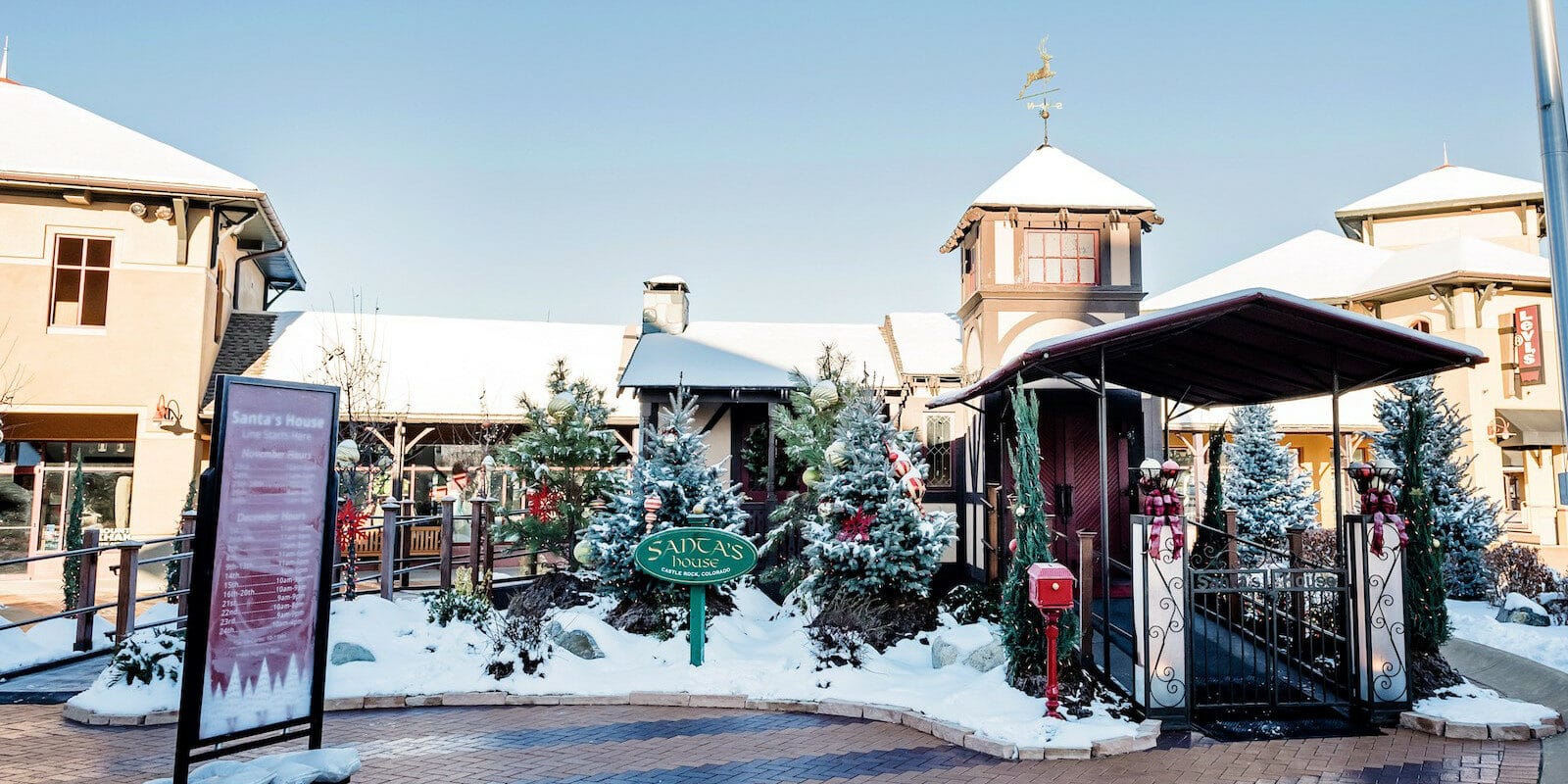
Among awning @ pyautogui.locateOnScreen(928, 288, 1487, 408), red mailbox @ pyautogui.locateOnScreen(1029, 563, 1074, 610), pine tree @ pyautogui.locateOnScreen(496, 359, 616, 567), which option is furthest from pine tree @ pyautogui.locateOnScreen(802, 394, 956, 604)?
pine tree @ pyautogui.locateOnScreen(496, 359, 616, 567)

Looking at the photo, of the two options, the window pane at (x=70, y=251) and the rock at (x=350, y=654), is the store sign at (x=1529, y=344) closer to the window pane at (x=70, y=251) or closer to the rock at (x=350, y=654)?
the rock at (x=350, y=654)

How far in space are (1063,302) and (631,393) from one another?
30.7ft

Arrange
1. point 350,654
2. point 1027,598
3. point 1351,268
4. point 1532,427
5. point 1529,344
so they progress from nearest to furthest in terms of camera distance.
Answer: point 1027,598
point 350,654
point 1532,427
point 1529,344
point 1351,268

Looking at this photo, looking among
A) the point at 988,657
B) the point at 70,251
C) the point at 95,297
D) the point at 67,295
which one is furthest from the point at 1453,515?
the point at 67,295

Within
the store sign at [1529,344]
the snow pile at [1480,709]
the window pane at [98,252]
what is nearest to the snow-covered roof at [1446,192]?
the store sign at [1529,344]

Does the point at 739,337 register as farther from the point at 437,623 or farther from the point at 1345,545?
the point at 1345,545

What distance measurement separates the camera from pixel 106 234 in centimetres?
1780

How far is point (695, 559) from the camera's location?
9727 millimetres

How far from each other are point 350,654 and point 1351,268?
1056 inches

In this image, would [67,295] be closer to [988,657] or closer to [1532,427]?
[988,657]

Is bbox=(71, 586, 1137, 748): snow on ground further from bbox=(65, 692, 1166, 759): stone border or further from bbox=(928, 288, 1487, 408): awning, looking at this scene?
bbox=(928, 288, 1487, 408): awning

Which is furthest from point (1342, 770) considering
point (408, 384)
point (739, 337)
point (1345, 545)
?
point (408, 384)

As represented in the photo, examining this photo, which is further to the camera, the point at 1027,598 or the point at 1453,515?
the point at 1453,515

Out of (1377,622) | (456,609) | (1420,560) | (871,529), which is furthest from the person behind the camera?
(871,529)
